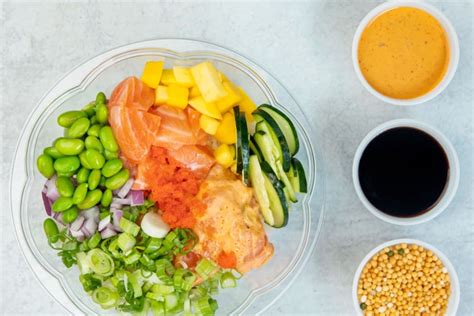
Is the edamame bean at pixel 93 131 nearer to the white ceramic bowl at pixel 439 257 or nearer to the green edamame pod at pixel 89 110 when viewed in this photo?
the green edamame pod at pixel 89 110

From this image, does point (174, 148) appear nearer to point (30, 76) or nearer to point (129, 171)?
point (129, 171)

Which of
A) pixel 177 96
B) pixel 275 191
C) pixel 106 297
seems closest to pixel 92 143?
pixel 177 96

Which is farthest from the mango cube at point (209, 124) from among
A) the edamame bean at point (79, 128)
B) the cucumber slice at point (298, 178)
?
the edamame bean at point (79, 128)

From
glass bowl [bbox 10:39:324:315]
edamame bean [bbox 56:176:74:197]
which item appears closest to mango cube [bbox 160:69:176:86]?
glass bowl [bbox 10:39:324:315]

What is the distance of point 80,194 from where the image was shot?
2.54 m

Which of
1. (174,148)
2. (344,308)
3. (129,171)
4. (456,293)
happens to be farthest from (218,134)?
(456,293)

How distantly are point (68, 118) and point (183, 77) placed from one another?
483 millimetres

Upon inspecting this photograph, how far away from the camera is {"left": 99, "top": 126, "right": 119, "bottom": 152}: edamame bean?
256cm

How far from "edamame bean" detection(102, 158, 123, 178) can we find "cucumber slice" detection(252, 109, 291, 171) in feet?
1.89

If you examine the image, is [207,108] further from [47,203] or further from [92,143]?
[47,203]

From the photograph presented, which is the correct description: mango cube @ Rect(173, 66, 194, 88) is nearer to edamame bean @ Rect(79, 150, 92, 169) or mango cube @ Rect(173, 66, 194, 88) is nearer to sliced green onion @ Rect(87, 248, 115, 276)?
edamame bean @ Rect(79, 150, 92, 169)

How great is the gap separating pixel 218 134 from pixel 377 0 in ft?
3.20

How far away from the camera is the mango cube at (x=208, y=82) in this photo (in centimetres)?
260

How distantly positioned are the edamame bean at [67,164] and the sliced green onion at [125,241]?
327 millimetres
